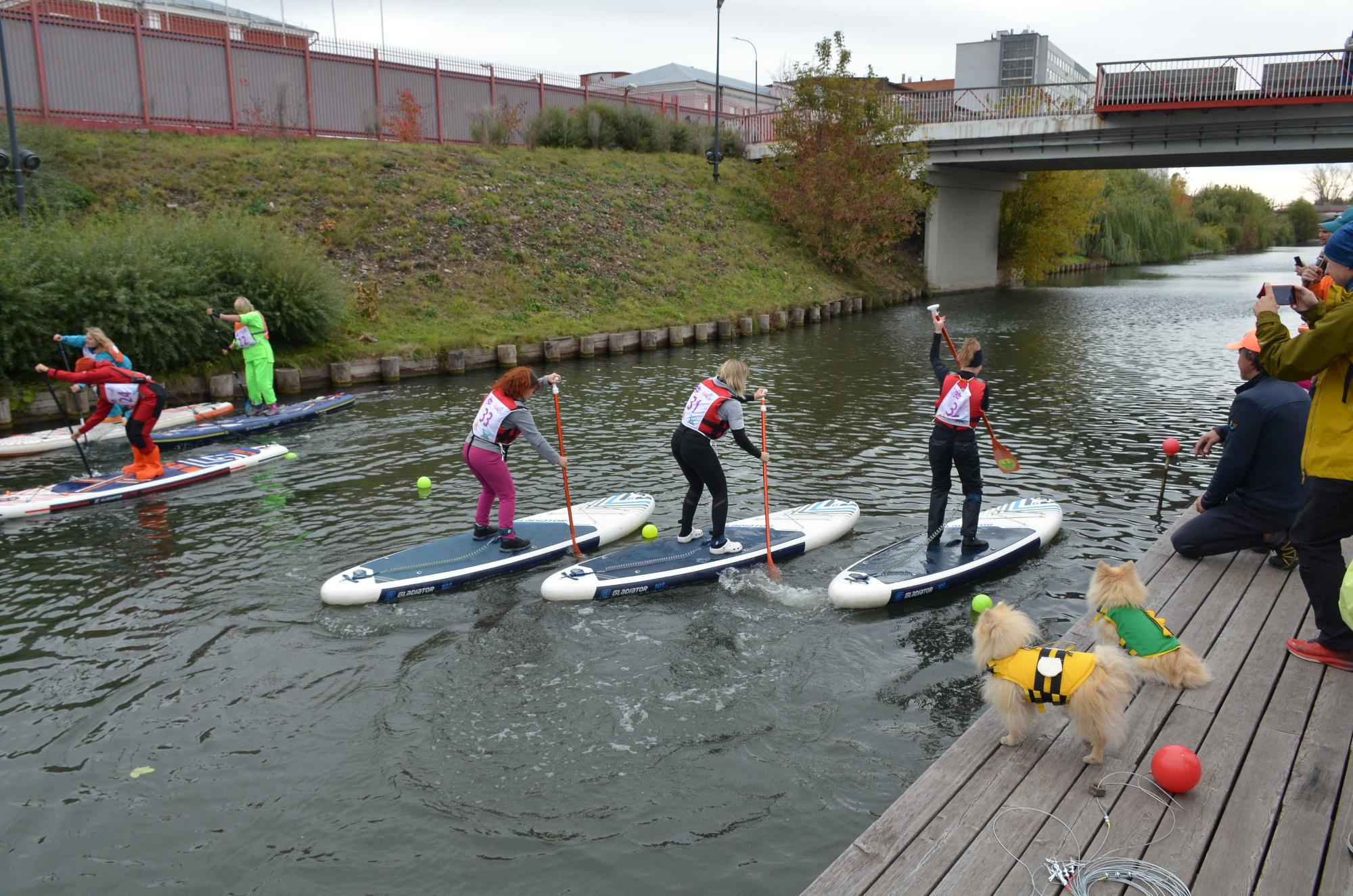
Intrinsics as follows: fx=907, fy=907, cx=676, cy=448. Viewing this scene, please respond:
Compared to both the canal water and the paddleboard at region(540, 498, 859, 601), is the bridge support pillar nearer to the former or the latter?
the canal water

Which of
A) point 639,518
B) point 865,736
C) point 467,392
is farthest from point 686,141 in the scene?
point 865,736

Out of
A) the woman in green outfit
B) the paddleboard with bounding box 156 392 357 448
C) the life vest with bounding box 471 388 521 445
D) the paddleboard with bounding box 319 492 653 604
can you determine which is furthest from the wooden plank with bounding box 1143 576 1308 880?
the woman in green outfit

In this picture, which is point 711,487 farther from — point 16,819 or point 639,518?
point 16,819

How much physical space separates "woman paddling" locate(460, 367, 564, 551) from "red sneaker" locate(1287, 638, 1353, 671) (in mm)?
6292

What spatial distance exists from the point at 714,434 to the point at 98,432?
11.8 meters

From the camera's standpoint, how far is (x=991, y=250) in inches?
1855

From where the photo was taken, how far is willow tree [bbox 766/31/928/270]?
3594 centimetres

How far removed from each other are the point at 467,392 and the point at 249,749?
44.0 ft

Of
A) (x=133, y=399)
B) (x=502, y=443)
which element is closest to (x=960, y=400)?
(x=502, y=443)

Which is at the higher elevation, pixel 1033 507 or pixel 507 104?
pixel 507 104

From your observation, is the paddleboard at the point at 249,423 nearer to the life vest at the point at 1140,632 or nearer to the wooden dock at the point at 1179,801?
the wooden dock at the point at 1179,801

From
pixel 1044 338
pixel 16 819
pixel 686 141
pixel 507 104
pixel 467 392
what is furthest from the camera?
pixel 686 141

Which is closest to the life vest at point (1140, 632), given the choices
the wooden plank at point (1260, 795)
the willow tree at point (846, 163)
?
the wooden plank at point (1260, 795)

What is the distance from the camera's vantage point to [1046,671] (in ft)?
16.3
